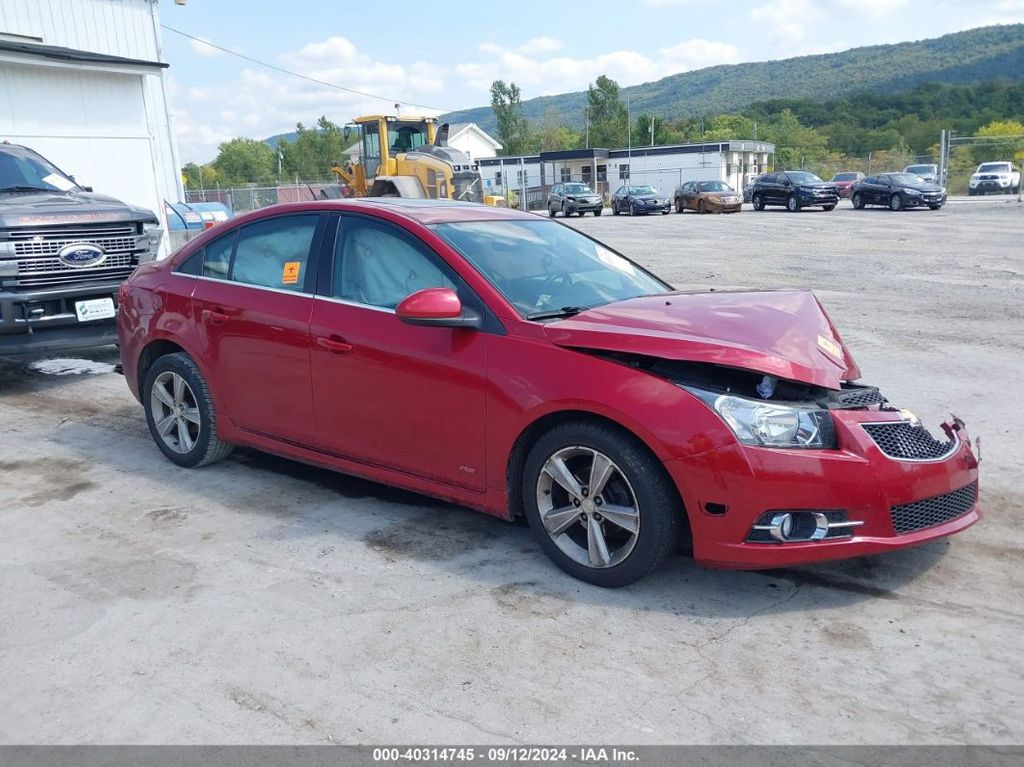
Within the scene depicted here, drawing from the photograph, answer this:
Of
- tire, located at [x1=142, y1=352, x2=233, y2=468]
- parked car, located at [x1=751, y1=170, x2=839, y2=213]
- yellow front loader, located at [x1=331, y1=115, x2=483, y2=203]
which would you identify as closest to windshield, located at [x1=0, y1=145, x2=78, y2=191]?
tire, located at [x1=142, y1=352, x2=233, y2=468]

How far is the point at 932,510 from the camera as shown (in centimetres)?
373

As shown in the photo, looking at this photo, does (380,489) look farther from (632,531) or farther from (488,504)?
(632,531)

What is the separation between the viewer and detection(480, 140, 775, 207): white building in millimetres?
59969

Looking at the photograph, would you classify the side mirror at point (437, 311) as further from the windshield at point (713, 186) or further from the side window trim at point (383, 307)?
the windshield at point (713, 186)

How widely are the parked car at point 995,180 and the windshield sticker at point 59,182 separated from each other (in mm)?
43068

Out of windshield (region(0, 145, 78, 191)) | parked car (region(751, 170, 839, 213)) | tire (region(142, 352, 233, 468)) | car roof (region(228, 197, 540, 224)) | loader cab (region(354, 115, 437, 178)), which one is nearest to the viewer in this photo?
car roof (region(228, 197, 540, 224))

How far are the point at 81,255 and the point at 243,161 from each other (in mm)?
118300

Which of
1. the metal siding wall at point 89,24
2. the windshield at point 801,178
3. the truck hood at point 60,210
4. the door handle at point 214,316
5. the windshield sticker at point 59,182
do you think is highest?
the metal siding wall at point 89,24

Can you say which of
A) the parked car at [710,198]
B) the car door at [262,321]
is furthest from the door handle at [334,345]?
the parked car at [710,198]

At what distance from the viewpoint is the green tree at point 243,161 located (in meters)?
107

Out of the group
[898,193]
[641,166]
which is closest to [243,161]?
[641,166]

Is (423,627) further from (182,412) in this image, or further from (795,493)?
(182,412)

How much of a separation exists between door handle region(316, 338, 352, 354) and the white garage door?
1294cm

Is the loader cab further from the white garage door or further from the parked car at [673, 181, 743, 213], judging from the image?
the parked car at [673, 181, 743, 213]
